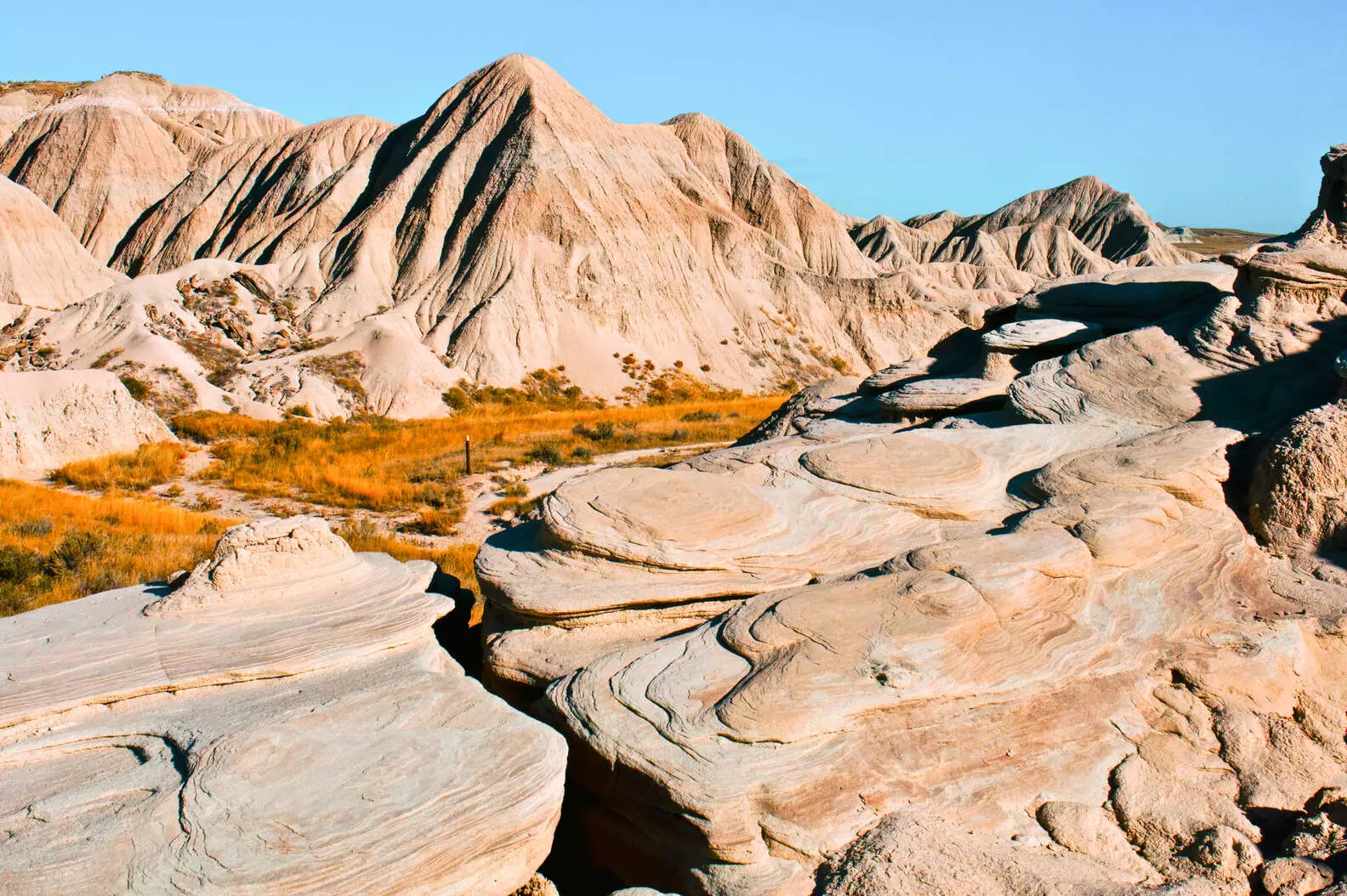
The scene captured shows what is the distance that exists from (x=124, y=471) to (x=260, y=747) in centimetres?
1438

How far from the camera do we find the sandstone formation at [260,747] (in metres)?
4.13

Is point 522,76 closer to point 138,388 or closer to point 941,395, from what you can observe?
point 138,388

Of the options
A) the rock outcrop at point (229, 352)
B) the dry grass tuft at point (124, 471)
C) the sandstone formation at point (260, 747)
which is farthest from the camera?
the rock outcrop at point (229, 352)

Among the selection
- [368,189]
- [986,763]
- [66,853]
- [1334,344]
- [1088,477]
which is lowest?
[66,853]

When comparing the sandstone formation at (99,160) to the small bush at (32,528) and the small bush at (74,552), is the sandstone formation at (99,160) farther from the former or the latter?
the small bush at (74,552)

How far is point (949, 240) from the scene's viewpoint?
6912cm

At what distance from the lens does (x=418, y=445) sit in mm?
20578

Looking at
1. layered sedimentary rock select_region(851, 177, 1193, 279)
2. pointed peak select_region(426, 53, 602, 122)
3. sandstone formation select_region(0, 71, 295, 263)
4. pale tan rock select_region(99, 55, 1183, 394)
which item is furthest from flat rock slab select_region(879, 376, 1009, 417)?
layered sedimentary rock select_region(851, 177, 1193, 279)

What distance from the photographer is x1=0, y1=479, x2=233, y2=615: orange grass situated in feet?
32.0

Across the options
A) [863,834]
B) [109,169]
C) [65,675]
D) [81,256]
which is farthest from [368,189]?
[863,834]

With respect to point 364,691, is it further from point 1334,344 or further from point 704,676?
point 1334,344

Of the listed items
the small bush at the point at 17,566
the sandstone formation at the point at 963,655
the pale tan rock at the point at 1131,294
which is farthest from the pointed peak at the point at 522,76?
the sandstone formation at the point at 963,655

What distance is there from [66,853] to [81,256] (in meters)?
38.6

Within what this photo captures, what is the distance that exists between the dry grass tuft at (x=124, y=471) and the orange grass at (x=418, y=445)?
2.51 feet
